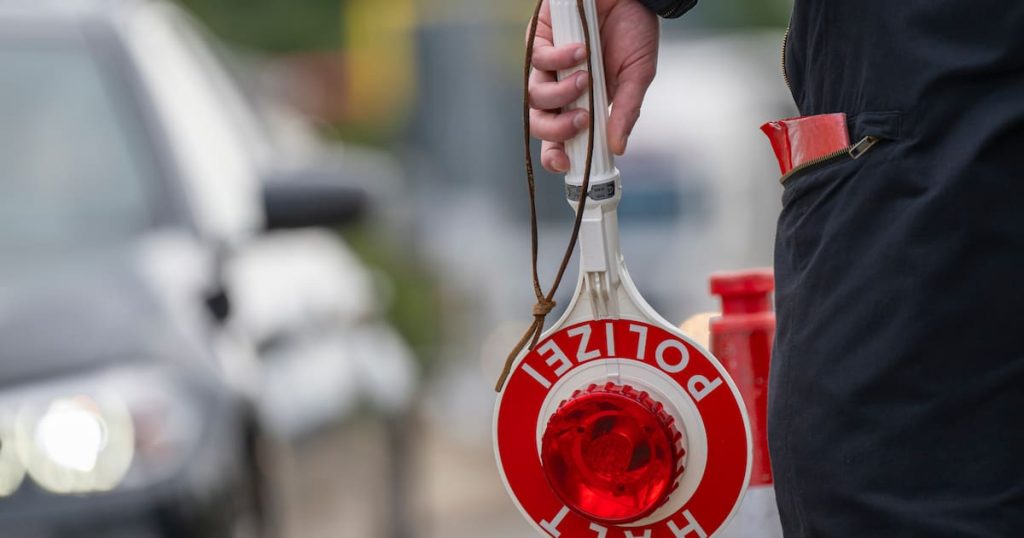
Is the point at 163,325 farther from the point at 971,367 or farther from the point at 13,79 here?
the point at 971,367

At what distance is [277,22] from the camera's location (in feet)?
67.0

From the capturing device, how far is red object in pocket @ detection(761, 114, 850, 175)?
1.65 m

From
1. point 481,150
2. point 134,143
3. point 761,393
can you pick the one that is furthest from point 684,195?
point 761,393

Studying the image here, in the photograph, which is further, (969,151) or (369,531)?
(369,531)

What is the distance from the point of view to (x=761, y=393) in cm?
200

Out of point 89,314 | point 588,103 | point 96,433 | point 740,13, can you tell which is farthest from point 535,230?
point 740,13

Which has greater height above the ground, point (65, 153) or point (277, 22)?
point (65, 153)

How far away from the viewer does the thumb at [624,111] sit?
71.9 inches

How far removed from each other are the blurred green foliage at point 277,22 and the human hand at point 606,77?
18.5 m

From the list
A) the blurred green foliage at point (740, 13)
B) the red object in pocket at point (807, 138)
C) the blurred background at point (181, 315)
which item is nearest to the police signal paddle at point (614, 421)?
the red object in pocket at point (807, 138)

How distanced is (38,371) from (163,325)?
1.21ft

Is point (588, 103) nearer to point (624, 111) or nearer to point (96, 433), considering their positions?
point (624, 111)

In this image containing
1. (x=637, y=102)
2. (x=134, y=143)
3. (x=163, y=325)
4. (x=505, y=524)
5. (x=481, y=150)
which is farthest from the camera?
(x=481, y=150)

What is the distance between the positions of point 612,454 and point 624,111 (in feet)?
1.23
